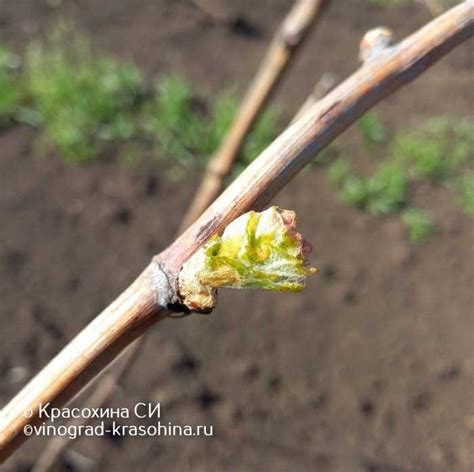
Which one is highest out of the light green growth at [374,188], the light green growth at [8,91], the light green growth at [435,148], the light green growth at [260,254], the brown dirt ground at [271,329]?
the light green growth at [8,91]

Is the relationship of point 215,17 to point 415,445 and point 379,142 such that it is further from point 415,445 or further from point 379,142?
point 415,445

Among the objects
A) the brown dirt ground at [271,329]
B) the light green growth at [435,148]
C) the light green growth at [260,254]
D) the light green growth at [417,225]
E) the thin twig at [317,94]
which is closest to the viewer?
the light green growth at [260,254]

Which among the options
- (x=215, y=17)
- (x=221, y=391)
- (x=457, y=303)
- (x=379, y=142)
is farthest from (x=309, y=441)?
(x=215, y=17)

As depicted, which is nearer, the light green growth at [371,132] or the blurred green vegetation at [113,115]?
the blurred green vegetation at [113,115]

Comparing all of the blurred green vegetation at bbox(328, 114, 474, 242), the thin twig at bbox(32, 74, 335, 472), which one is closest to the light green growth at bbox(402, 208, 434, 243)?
the blurred green vegetation at bbox(328, 114, 474, 242)

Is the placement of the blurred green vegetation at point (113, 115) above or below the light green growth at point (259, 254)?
above

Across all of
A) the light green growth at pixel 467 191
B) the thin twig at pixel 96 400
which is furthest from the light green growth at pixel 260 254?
the light green growth at pixel 467 191

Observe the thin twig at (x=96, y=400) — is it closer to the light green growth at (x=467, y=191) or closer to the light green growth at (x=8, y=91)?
the light green growth at (x=8, y=91)

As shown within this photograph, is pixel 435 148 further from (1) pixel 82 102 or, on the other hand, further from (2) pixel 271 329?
(1) pixel 82 102
